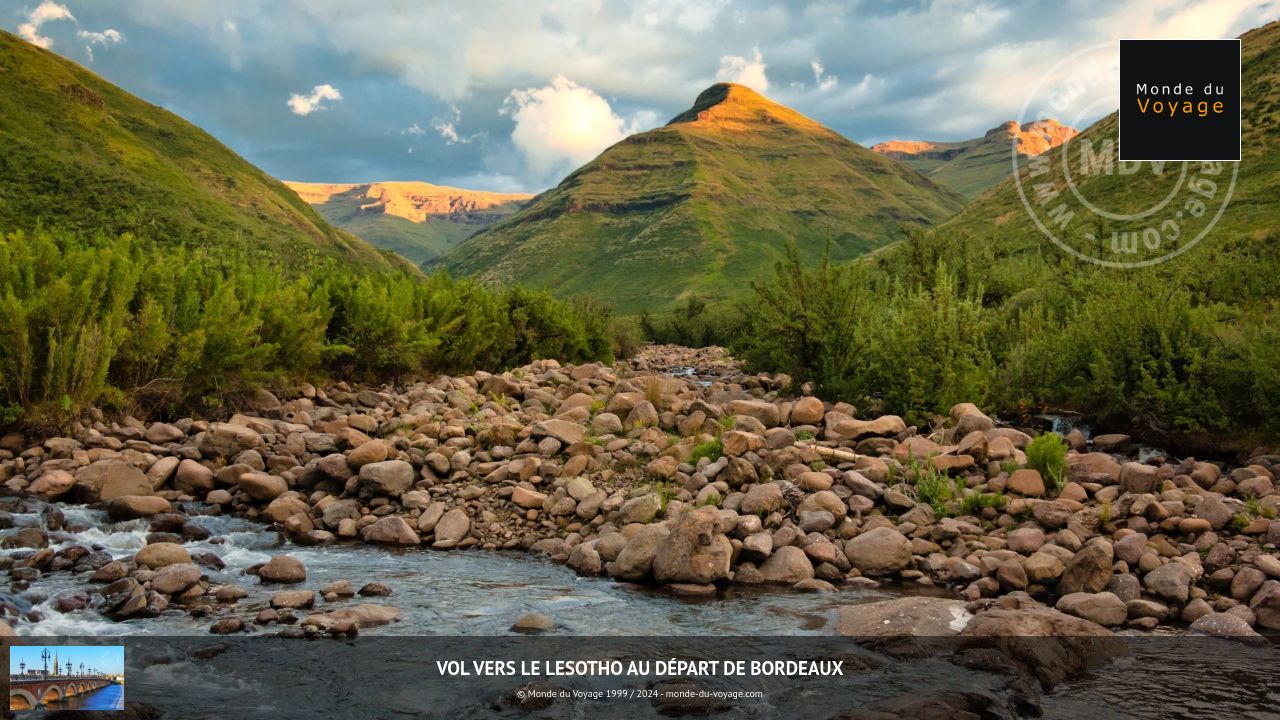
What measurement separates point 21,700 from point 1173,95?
69.0 feet

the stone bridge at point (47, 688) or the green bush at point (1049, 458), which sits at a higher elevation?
the green bush at point (1049, 458)

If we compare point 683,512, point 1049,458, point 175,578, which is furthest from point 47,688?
point 1049,458

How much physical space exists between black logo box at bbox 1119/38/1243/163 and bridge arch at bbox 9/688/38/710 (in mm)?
17375

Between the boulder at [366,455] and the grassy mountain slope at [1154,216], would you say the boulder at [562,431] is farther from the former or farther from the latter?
the grassy mountain slope at [1154,216]

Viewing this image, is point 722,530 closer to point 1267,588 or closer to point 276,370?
point 1267,588

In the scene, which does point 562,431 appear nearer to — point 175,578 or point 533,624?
point 533,624

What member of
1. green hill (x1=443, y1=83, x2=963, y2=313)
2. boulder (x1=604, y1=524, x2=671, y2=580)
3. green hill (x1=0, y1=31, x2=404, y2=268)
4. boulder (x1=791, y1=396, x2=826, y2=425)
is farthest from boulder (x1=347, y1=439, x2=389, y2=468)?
green hill (x1=443, y1=83, x2=963, y2=313)

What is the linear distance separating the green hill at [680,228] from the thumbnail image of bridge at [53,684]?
11259 cm

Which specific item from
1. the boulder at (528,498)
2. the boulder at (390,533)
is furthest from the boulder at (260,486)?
the boulder at (528,498)

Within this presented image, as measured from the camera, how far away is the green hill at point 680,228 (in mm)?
138875

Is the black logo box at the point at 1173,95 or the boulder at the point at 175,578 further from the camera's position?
the black logo box at the point at 1173,95

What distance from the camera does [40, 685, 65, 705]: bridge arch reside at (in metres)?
5.10

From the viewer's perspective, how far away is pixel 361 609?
7.20 m

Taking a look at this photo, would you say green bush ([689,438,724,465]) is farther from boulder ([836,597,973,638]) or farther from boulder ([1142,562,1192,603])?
boulder ([1142,562,1192,603])
